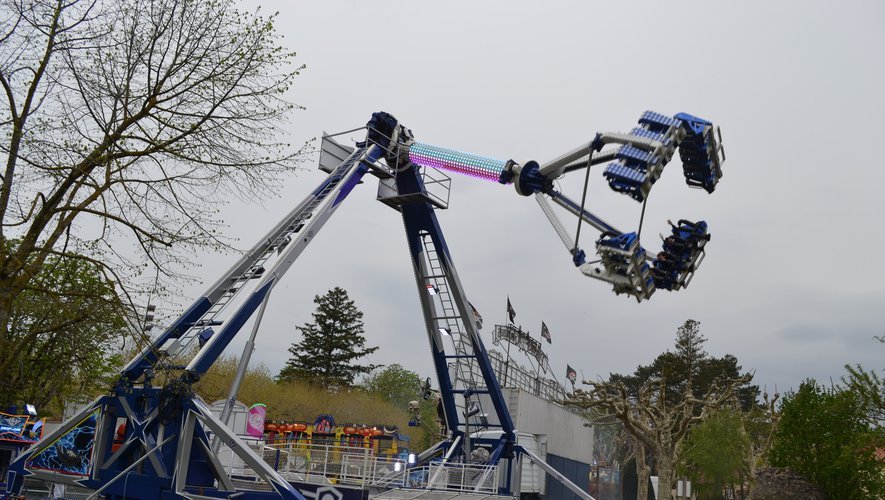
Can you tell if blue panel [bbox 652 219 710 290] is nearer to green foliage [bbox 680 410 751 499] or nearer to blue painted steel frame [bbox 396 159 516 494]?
blue painted steel frame [bbox 396 159 516 494]

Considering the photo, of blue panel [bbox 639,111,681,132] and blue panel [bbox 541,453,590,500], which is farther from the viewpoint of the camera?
blue panel [bbox 541,453,590,500]

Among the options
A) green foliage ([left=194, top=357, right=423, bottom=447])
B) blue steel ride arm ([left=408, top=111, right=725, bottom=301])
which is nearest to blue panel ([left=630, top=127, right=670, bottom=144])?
blue steel ride arm ([left=408, top=111, right=725, bottom=301])

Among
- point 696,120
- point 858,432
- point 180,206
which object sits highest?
point 696,120

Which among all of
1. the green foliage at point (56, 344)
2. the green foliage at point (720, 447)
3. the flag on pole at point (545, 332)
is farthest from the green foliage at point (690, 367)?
the green foliage at point (56, 344)

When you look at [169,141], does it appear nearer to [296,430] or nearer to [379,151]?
[379,151]

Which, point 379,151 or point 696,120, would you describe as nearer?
point 696,120

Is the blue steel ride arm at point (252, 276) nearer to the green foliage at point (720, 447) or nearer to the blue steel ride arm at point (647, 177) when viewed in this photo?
the blue steel ride arm at point (647, 177)

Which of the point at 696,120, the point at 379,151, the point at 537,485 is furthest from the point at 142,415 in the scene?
the point at 537,485

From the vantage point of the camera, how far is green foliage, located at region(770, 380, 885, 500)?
32062 millimetres

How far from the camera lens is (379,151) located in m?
26.5

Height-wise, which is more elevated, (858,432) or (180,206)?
(180,206)

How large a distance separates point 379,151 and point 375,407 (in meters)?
54.7

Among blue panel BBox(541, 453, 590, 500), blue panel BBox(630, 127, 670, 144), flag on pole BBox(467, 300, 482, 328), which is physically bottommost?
blue panel BBox(541, 453, 590, 500)

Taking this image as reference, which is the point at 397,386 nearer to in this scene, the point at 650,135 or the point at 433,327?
the point at 433,327
